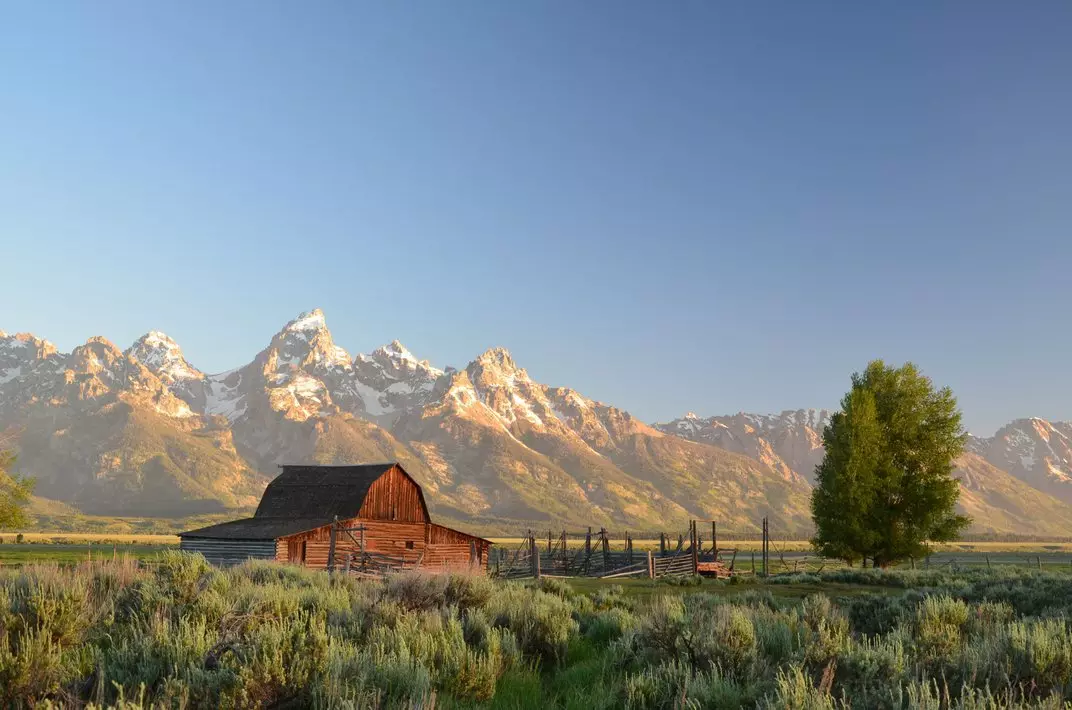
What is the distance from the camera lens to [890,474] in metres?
38.2

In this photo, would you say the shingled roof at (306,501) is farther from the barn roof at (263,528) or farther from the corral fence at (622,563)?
the corral fence at (622,563)

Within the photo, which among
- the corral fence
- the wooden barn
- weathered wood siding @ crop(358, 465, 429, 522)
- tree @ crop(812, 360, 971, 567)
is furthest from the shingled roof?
tree @ crop(812, 360, 971, 567)

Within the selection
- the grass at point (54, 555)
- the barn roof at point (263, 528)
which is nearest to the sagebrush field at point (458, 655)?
the grass at point (54, 555)

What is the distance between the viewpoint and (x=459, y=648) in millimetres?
8750

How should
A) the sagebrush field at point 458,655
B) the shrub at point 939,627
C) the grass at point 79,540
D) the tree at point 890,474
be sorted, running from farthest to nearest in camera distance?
the grass at point 79,540 → the tree at point 890,474 → the shrub at point 939,627 → the sagebrush field at point 458,655

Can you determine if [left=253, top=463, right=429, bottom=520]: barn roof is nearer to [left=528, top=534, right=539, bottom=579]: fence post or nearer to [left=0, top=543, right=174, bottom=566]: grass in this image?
[left=0, top=543, right=174, bottom=566]: grass

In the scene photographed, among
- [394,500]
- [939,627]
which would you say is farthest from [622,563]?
[939,627]

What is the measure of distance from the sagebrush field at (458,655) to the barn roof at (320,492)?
32.6m

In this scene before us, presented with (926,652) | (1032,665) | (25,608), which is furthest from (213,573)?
(1032,665)

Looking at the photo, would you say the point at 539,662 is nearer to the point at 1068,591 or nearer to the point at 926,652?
the point at 926,652

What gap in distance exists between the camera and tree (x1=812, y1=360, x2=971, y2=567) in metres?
37.9

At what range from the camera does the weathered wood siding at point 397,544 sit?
40.8 meters

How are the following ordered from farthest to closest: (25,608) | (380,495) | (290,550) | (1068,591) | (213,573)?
(380,495), (290,550), (1068,591), (213,573), (25,608)

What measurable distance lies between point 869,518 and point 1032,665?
110 ft
